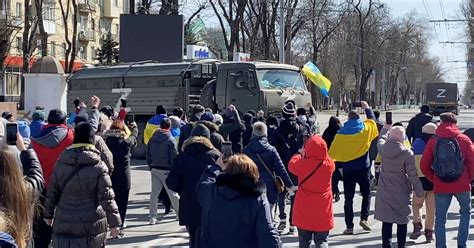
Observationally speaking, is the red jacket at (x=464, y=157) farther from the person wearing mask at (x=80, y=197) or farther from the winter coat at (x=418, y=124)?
the winter coat at (x=418, y=124)

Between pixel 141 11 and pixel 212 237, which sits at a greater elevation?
pixel 141 11

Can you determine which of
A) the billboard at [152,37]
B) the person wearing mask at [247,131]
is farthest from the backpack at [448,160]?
the billboard at [152,37]

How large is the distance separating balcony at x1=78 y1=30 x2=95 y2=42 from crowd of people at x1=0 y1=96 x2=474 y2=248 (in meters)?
62.1

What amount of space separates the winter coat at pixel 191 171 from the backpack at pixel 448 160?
302 centimetres

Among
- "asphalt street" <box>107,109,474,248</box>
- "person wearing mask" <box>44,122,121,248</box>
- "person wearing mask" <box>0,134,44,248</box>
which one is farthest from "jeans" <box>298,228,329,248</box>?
"person wearing mask" <box>0,134,44,248</box>

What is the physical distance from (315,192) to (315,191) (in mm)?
13

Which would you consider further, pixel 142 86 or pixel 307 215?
pixel 142 86

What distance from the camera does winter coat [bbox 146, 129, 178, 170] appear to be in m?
12.0

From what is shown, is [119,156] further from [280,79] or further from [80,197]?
[280,79]

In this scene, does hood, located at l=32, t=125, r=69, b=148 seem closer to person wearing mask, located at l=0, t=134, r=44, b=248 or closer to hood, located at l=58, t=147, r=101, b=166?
hood, located at l=58, t=147, r=101, b=166

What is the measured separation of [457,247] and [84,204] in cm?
539

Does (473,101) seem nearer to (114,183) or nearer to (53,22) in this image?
(53,22)

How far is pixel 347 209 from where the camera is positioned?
11242mm

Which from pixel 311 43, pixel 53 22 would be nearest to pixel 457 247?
pixel 311 43
